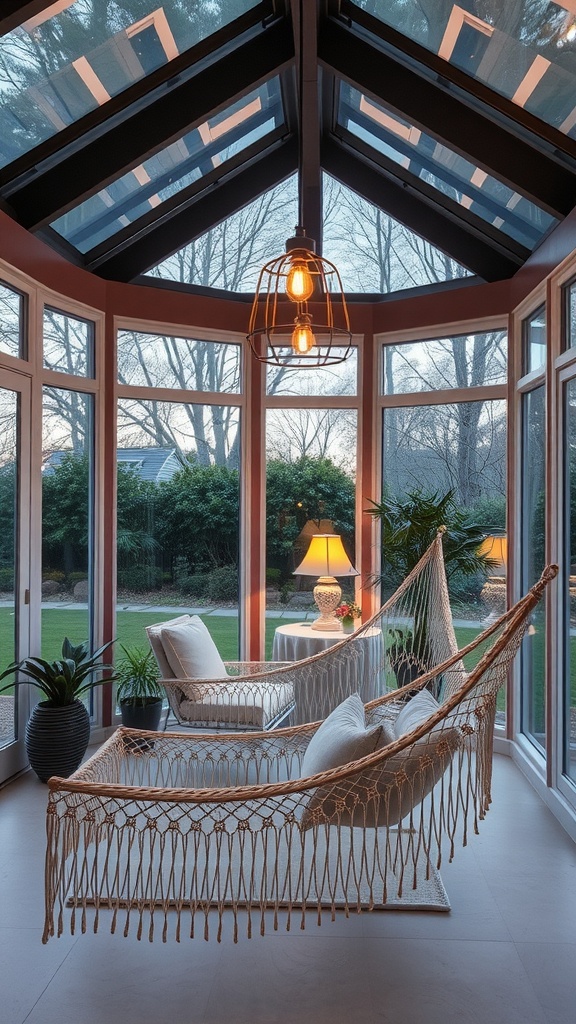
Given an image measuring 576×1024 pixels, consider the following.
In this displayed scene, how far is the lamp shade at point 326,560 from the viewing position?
4551 mm

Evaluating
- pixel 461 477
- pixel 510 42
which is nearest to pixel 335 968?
pixel 461 477

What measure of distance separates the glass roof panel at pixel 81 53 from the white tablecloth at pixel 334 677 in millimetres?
3043

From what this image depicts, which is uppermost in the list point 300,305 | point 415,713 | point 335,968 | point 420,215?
point 420,215

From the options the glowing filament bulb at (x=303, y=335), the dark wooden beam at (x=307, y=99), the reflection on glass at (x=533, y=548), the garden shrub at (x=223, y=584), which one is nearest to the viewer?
the glowing filament bulb at (x=303, y=335)

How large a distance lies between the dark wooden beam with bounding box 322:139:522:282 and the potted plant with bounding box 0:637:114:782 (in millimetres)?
3377

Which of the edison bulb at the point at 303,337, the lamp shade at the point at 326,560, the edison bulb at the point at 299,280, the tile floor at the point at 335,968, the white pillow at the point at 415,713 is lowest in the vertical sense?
the tile floor at the point at 335,968

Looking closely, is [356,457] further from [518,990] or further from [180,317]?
[518,990]

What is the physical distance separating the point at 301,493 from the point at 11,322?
7.10 feet

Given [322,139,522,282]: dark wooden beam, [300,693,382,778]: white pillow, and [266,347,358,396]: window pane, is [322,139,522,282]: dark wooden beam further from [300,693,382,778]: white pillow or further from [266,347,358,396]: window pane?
[300,693,382,778]: white pillow

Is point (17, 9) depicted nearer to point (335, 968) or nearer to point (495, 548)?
point (335, 968)

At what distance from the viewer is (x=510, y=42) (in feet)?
10.2

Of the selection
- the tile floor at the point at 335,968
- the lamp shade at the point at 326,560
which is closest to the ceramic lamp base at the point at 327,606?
the lamp shade at the point at 326,560

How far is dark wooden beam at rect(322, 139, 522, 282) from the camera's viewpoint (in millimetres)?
4652

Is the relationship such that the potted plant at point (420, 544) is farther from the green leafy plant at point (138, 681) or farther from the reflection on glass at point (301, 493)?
the green leafy plant at point (138, 681)
